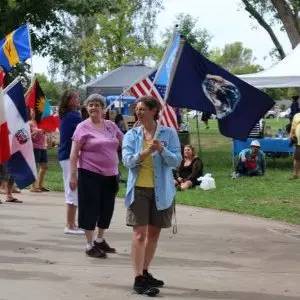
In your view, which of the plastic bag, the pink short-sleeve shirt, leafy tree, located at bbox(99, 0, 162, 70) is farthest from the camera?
leafy tree, located at bbox(99, 0, 162, 70)

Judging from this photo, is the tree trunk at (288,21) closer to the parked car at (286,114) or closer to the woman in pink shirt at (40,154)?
the parked car at (286,114)

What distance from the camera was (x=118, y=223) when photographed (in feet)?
32.1

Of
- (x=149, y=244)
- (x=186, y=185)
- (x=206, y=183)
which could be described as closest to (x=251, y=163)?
(x=206, y=183)

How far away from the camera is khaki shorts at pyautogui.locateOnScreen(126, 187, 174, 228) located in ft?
19.9

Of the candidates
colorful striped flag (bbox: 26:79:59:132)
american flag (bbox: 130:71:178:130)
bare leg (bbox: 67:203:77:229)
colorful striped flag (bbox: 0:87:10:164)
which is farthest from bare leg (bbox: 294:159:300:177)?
colorful striped flag (bbox: 0:87:10:164)

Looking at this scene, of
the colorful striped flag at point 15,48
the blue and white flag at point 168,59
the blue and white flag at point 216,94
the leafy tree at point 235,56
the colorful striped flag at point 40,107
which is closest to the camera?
the blue and white flag at point 216,94

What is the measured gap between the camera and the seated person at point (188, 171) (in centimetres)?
1384

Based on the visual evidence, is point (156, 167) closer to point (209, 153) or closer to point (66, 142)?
point (66, 142)

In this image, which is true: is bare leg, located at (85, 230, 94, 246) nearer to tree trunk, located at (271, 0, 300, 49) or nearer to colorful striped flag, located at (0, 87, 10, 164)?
colorful striped flag, located at (0, 87, 10, 164)

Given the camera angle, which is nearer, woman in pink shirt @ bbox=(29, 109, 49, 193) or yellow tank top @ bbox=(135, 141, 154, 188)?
yellow tank top @ bbox=(135, 141, 154, 188)

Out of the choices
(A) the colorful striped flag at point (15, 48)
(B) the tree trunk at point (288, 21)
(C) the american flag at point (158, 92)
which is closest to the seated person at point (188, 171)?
(C) the american flag at point (158, 92)

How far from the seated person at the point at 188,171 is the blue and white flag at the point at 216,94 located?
20.7ft

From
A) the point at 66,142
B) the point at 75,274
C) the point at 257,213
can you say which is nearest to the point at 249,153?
the point at 257,213

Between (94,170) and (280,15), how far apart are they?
19742mm
